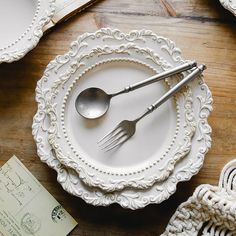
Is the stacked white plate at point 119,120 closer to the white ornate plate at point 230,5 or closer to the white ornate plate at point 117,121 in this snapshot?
the white ornate plate at point 117,121

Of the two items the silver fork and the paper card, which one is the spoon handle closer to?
the silver fork

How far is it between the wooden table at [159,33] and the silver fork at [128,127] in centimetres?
8

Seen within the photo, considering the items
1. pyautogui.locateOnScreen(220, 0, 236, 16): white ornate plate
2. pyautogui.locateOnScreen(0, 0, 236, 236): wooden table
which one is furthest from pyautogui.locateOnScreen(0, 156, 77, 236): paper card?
pyautogui.locateOnScreen(220, 0, 236, 16): white ornate plate

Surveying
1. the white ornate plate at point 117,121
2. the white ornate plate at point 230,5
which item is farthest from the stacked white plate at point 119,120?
the white ornate plate at point 230,5

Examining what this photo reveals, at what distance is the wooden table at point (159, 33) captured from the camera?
3.27ft

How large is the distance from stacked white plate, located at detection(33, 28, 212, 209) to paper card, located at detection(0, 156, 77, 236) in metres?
0.08

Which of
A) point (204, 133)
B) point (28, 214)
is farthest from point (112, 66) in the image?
point (28, 214)

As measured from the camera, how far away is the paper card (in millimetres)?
1012

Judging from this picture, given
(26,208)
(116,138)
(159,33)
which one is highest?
(159,33)

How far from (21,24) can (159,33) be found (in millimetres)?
259

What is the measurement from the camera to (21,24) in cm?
104

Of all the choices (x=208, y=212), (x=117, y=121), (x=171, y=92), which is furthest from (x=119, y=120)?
(x=208, y=212)

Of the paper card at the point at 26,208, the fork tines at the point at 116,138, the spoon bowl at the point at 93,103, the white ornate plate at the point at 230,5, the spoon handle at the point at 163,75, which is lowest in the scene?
the paper card at the point at 26,208

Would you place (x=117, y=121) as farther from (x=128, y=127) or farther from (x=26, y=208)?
(x=26, y=208)
